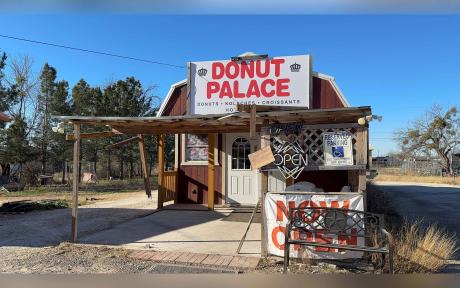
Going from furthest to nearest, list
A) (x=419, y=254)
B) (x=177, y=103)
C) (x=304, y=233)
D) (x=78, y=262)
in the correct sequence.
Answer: (x=177, y=103), (x=78, y=262), (x=304, y=233), (x=419, y=254)

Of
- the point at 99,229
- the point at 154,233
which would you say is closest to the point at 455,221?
the point at 154,233

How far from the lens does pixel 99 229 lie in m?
9.11

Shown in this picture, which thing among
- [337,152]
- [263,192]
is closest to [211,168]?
[263,192]


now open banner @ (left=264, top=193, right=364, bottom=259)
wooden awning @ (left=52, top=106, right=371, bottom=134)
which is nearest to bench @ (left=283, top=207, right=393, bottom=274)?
now open banner @ (left=264, top=193, right=364, bottom=259)

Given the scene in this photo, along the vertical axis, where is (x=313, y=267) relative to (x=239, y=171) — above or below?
below

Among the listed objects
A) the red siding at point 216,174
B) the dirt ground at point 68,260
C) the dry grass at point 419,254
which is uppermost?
the red siding at point 216,174

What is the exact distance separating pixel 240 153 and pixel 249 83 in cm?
238

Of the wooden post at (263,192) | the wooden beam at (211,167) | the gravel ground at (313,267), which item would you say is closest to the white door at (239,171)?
the wooden beam at (211,167)

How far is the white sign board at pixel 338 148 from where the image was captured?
21.2ft

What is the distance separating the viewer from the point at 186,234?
8.53 m

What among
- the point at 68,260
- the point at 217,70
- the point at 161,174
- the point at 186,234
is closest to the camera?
the point at 68,260

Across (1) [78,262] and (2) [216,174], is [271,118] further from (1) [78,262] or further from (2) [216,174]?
(2) [216,174]

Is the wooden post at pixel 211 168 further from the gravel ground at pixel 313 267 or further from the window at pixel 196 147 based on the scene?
the gravel ground at pixel 313 267

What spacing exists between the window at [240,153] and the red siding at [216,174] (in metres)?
0.42
